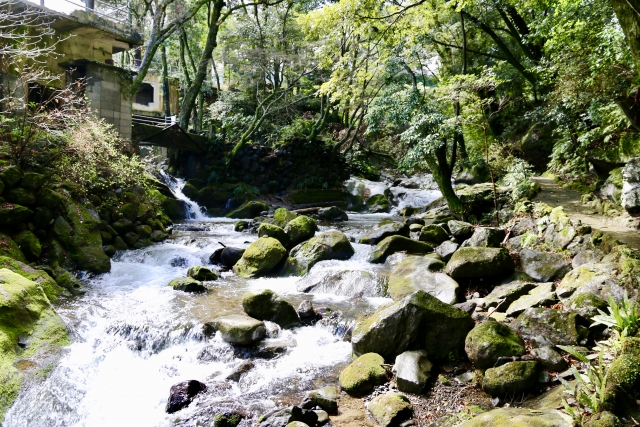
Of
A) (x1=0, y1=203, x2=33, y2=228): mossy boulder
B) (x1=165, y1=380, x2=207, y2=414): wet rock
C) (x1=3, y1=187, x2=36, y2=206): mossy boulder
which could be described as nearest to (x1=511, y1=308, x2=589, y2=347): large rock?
(x1=165, y1=380, x2=207, y2=414): wet rock

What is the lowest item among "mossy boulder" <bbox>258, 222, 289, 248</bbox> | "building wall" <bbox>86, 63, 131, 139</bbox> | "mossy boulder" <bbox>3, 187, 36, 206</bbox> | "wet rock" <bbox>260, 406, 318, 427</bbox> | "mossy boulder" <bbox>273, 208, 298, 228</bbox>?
"wet rock" <bbox>260, 406, 318, 427</bbox>

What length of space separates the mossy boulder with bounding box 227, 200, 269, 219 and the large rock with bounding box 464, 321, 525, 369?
1453 centimetres

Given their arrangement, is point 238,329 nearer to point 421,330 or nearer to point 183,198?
point 421,330

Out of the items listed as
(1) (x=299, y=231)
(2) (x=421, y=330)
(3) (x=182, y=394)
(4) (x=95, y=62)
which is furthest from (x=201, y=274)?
(4) (x=95, y=62)

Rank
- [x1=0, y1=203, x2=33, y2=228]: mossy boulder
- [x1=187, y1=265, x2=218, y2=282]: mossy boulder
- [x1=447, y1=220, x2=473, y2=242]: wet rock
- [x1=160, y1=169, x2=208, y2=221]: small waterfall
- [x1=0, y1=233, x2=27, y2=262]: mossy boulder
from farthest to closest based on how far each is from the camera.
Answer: [x1=160, y1=169, x2=208, y2=221]: small waterfall → [x1=447, y1=220, x2=473, y2=242]: wet rock → [x1=187, y1=265, x2=218, y2=282]: mossy boulder → [x1=0, y1=203, x2=33, y2=228]: mossy boulder → [x1=0, y1=233, x2=27, y2=262]: mossy boulder

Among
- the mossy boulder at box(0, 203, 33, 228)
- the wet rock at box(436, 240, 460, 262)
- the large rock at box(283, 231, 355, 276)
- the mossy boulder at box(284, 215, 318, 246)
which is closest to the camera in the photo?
the mossy boulder at box(0, 203, 33, 228)

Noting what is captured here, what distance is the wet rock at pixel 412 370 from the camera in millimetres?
5184

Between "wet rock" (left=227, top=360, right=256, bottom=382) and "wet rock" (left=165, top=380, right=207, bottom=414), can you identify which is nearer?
"wet rock" (left=165, top=380, right=207, bottom=414)

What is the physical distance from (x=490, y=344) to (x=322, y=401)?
2.21m

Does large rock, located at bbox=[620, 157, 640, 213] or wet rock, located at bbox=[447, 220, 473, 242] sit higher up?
large rock, located at bbox=[620, 157, 640, 213]

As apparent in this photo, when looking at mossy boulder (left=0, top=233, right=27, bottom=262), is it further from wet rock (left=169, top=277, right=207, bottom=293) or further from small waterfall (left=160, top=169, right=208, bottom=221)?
small waterfall (left=160, top=169, right=208, bottom=221)

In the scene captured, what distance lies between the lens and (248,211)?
1912cm

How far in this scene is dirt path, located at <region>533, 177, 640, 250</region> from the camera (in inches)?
288

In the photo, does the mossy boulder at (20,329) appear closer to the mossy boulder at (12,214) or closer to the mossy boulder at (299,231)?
the mossy boulder at (12,214)
